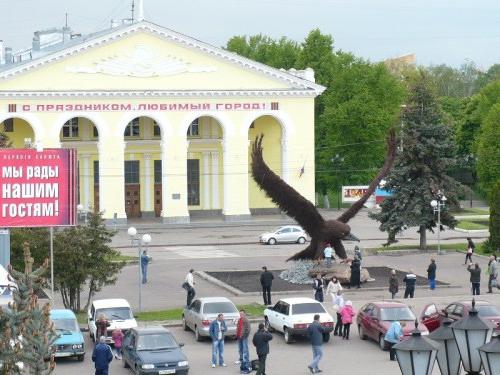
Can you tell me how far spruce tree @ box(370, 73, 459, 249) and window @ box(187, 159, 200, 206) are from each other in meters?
24.6

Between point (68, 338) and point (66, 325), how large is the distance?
541 mm

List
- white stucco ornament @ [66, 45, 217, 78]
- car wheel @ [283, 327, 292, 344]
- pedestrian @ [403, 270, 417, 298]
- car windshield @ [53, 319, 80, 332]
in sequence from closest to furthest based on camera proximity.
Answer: car windshield @ [53, 319, 80, 332] → car wheel @ [283, 327, 292, 344] → pedestrian @ [403, 270, 417, 298] → white stucco ornament @ [66, 45, 217, 78]

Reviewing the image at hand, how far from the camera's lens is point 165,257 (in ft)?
172

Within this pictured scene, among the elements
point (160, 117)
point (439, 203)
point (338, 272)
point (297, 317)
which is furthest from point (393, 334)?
point (160, 117)

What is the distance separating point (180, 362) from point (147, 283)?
18576 mm

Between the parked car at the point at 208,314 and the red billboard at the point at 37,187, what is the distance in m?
4.84

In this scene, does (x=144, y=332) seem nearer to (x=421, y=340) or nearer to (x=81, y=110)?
(x=421, y=340)

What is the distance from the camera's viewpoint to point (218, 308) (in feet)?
96.5

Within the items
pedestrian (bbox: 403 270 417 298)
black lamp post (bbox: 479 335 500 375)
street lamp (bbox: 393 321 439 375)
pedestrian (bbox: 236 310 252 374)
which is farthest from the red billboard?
black lamp post (bbox: 479 335 500 375)

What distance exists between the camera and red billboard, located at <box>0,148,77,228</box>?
30938mm

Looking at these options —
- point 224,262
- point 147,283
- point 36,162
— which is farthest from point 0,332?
point 224,262

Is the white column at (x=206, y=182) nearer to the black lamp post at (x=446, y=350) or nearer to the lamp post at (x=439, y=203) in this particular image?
the lamp post at (x=439, y=203)

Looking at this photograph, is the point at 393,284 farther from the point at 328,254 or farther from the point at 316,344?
the point at 316,344

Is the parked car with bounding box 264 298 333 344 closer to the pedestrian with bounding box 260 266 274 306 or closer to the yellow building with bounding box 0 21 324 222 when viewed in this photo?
the pedestrian with bounding box 260 266 274 306
